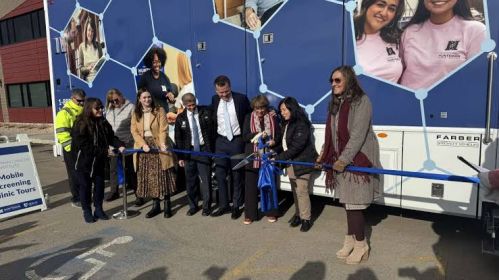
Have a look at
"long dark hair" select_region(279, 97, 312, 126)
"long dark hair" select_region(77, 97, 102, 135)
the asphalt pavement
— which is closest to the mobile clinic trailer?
"long dark hair" select_region(279, 97, 312, 126)

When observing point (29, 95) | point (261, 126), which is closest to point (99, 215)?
point (261, 126)

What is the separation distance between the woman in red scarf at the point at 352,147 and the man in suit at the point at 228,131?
4.85 feet

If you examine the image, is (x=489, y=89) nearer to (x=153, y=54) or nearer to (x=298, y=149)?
(x=298, y=149)

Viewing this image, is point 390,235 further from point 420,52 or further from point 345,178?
point 420,52

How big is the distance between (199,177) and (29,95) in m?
20.6

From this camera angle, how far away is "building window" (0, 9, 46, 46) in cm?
2019

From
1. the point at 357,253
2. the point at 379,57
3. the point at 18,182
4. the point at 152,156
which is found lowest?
the point at 357,253

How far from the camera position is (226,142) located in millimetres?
4902

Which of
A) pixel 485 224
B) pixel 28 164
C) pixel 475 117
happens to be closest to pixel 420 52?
pixel 475 117

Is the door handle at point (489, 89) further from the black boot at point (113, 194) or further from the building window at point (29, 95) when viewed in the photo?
the building window at point (29, 95)

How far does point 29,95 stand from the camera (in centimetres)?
2214

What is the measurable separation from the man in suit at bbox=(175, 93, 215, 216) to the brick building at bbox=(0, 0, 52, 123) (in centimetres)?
1802

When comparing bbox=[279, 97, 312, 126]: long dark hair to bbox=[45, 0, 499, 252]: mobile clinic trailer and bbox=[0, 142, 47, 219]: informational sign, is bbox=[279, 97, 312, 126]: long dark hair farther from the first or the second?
bbox=[0, 142, 47, 219]: informational sign

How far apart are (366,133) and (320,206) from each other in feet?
7.29
